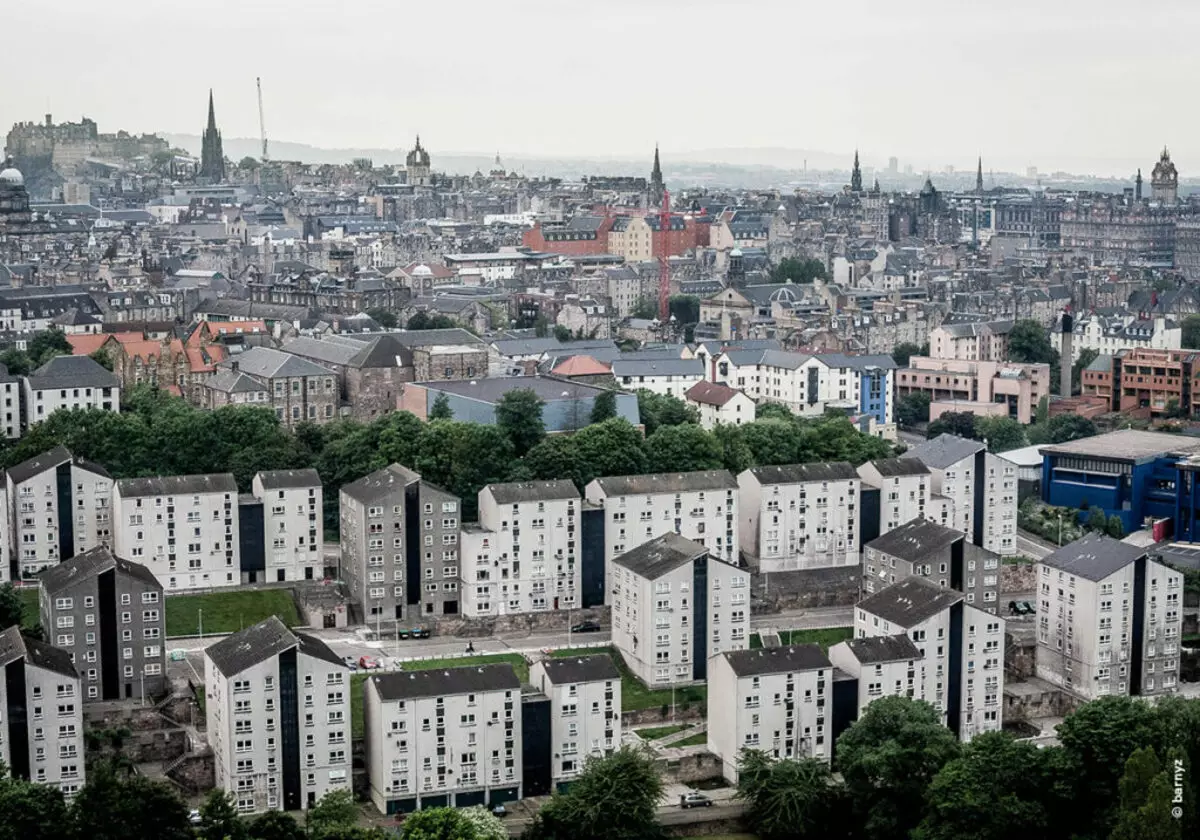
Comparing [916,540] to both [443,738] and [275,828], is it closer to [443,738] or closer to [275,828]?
[443,738]

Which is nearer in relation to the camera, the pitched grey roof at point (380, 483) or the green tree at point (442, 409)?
the pitched grey roof at point (380, 483)

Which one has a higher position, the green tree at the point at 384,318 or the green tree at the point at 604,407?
the green tree at the point at 384,318

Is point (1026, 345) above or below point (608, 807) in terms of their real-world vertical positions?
above

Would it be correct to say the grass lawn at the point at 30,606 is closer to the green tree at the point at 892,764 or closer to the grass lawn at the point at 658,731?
the grass lawn at the point at 658,731

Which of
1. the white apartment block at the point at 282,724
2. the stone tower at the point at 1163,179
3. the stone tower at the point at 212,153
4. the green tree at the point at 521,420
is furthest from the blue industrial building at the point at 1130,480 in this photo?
the stone tower at the point at 212,153

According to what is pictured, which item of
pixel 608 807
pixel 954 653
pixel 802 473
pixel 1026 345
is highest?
pixel 1026 345

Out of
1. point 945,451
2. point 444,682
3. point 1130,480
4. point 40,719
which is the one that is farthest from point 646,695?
point 1130,480

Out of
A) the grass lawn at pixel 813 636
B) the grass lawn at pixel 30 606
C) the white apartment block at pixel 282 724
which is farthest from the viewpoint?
the grass lawn at pixel 813 636

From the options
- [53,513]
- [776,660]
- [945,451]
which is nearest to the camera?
[776,660]

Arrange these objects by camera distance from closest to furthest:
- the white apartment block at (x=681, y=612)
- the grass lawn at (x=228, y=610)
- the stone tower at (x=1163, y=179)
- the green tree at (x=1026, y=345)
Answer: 1. the white apartment block at (x=681, y=612)
2. the grass lawn at (x=228, y=610)
3. the green tree at (x=1026, y=345)
4. the stone tower at (x=1163, y=179)
